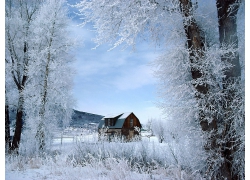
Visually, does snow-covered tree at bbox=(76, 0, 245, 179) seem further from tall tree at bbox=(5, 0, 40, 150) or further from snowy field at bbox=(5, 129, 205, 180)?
tall tree at bbox=(5, 0, 40, 150)

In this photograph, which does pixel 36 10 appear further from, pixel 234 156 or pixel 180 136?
pixel 234 156

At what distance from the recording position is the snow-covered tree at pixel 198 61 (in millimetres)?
2971

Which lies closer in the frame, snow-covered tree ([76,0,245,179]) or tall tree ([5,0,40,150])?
snow-covered tree ([76,0,245,179])

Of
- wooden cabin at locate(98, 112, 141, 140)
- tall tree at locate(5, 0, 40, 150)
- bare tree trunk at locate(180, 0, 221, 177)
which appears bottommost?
wooden cabin at locate(98, 112, 141, 140)

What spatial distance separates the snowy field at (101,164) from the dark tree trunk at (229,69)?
0.59 m

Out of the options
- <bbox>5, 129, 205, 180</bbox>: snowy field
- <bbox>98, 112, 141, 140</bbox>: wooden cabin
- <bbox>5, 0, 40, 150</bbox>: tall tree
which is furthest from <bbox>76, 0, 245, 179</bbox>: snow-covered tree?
<bbox>98, 112, 141, 140</bbox>: wooden cabin

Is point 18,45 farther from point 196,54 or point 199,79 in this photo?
point 199,79

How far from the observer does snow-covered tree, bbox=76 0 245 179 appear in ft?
9.75

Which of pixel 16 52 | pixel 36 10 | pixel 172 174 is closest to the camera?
→ pixel 172 174

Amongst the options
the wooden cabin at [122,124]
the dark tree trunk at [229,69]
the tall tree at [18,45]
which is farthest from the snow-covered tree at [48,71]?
the wooden cabin at [122,124]

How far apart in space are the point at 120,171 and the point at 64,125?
7.49 m
